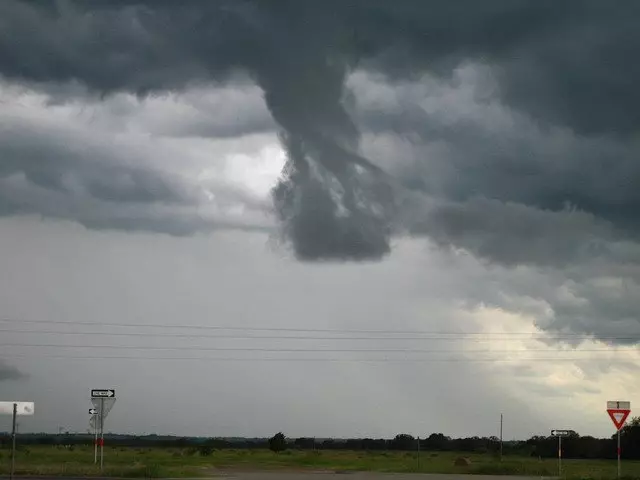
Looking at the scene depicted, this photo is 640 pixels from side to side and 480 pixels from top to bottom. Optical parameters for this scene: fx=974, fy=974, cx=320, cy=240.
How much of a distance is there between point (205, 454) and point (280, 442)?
35.2 meters

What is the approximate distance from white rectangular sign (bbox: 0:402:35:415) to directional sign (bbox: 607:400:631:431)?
102 feet

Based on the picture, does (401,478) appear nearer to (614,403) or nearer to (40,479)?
(614,403)

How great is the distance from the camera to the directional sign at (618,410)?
50.3 metres

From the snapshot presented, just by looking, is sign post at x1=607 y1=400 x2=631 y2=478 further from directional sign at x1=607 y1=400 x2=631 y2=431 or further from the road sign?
the road sign

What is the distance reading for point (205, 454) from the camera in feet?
397

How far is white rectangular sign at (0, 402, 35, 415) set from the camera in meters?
31.6

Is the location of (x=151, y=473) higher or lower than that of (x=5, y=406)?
lower

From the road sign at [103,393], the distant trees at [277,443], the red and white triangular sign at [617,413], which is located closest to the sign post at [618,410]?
the red and white triangular sign at [617,413]

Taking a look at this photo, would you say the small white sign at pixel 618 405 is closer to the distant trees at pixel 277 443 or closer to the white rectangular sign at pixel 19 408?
the white rectangular sign at pixel 19 408

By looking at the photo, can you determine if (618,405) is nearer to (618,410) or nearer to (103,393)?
(618,410)

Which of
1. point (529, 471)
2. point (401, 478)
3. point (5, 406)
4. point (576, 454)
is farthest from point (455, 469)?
point (576, 454)

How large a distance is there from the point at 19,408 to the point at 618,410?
31630 mm

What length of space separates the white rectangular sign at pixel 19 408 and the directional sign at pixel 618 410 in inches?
1218

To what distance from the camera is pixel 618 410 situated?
5050 cm
